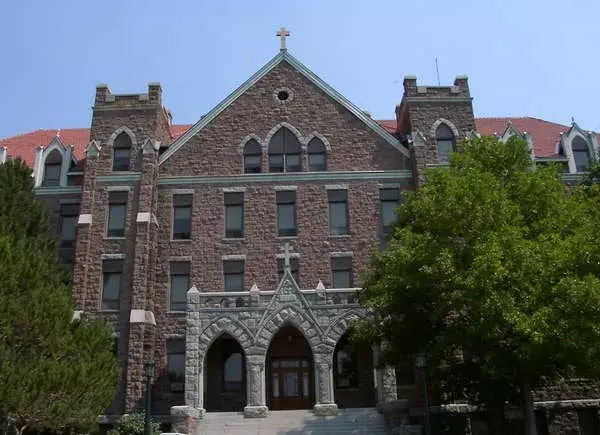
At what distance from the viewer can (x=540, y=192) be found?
18.6 metres

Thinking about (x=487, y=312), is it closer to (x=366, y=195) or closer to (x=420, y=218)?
(x=420, y=218)

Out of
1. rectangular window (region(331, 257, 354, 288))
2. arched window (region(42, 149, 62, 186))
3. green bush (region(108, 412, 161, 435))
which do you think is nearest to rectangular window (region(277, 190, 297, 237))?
rectangular window (region(331, 257, 354, 288))

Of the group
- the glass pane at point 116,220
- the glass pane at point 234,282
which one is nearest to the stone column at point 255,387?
the glass pane at point 234,282

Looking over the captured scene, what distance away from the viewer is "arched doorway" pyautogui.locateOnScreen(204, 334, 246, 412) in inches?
955

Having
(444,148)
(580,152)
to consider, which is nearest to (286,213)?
(444,148)

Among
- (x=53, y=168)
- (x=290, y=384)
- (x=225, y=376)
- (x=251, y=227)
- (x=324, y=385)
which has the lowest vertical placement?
(x=324, y=385)

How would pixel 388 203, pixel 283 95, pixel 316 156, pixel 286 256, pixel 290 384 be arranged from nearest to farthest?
1. pixel 286 256
2. pixel 290 384
3. pixel 388 203
4. pixel 316 156
5. pixel 283 95

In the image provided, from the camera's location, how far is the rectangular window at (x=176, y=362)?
24.2 meters

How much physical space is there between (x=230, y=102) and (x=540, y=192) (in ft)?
47.5

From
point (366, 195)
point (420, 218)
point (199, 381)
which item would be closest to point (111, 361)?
point (199, 381)

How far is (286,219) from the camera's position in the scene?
87.8ft

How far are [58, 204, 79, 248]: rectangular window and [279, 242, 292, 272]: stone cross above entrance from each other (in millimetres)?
A: 8501

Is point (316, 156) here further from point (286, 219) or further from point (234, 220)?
point (234, 220)

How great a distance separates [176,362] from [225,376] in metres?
1.87
